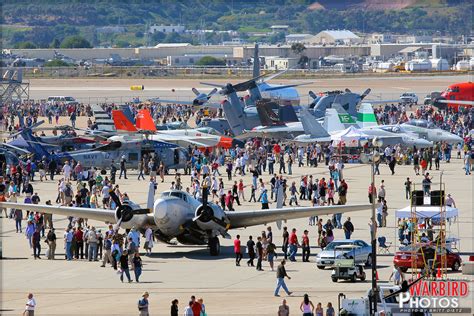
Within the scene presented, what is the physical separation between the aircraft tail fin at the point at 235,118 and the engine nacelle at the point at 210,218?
126 feet

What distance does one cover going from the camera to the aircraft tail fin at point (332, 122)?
70688 mm

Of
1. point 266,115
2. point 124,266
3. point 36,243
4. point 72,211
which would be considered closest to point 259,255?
point 124,266

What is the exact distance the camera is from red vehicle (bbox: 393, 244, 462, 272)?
3512cm

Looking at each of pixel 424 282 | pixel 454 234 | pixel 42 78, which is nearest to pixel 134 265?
pixel 424 282

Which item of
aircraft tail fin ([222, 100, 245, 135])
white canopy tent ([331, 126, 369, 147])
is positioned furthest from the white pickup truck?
aircraft tail fin ([222, 100, 245, 135])

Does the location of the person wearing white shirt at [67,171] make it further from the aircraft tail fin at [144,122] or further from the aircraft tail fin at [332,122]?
the aircraft tail fin at [332,122]

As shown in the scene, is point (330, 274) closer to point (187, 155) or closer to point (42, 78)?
point (187, 155)

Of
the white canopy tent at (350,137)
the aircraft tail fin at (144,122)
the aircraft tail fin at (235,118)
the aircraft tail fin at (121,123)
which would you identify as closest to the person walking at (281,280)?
the aircraft tail fin at (121,123)

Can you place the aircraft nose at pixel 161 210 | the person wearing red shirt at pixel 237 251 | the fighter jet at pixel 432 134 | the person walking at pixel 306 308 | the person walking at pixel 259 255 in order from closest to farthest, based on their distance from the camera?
the person walking at pixel 306 308
the person walking at pixel 259 255
the person wearing red shirt at pixel 237 251
the aircraft nose at pixel 161 210
the fighter jet at pixel 432 134

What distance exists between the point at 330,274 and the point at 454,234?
811 centimetres

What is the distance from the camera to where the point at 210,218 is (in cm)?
3944

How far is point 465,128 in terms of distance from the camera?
8144 centimetres

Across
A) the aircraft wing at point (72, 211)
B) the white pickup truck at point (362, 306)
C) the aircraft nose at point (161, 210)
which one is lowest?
the white pickup truck at point (362, 306)

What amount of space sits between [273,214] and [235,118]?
3863 cm
